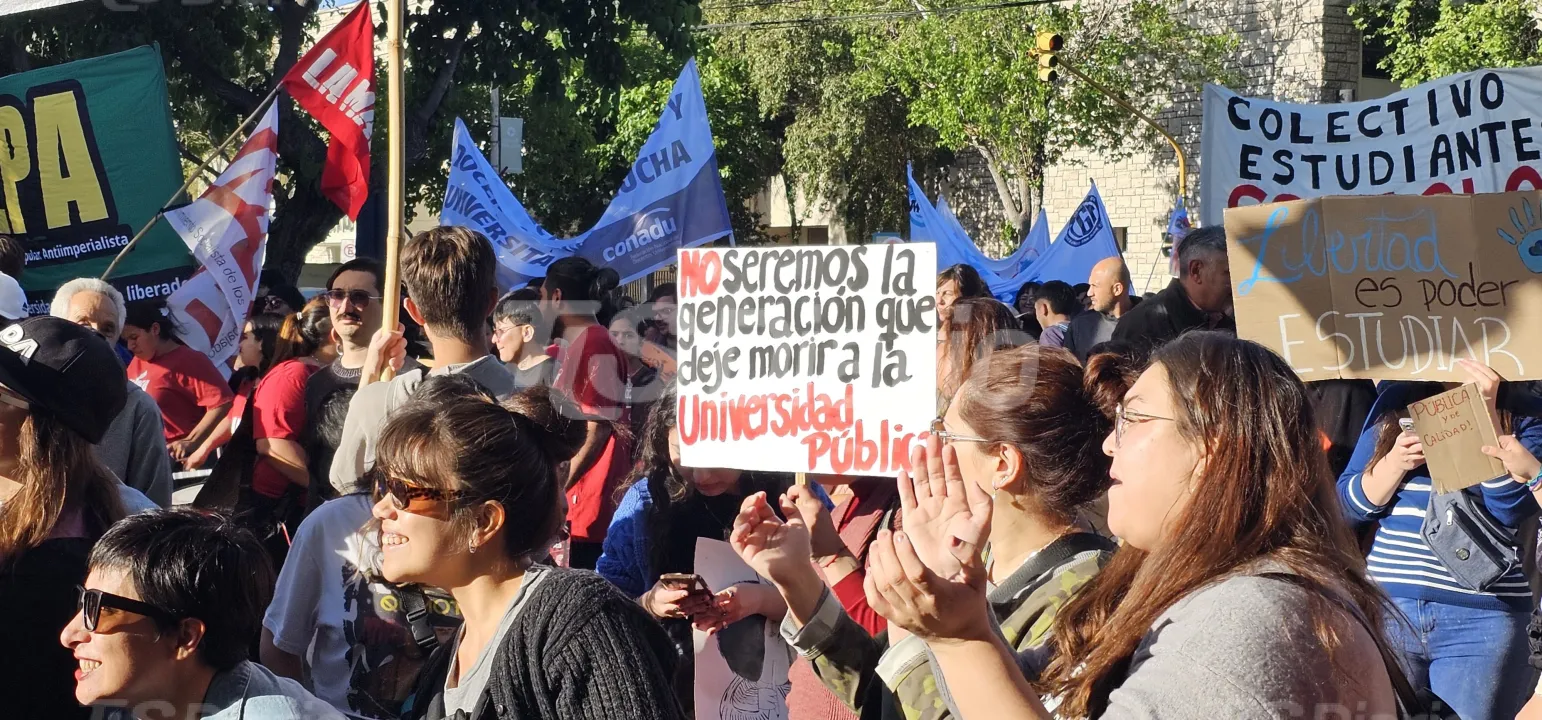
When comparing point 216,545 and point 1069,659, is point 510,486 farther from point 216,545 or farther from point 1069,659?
point 1069,659

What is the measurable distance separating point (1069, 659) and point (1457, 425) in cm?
220

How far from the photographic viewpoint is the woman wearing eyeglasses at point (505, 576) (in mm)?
2385

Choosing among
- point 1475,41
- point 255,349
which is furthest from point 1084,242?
point 1475,41

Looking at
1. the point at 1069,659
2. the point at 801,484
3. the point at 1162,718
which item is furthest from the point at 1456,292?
the point at 1162,718

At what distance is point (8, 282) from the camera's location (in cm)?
554

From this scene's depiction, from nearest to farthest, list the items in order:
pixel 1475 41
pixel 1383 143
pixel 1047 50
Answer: pixel 1383 143 → pixel 1047 50 → pixel 1475 41

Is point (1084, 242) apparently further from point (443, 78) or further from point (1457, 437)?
point (1457, 437)

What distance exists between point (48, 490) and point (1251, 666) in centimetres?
224

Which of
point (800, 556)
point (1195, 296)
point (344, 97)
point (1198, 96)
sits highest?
point (1198, 96)

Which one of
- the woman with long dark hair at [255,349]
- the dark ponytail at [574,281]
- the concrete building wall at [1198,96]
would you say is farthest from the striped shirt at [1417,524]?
the concrete building wall at [1198,96]

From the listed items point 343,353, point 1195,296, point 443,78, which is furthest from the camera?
point 443,78

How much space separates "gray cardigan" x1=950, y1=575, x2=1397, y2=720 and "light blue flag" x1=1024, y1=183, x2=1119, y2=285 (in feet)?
36.5

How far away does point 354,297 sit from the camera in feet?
17.6

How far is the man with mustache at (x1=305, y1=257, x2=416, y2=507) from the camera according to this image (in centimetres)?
460
